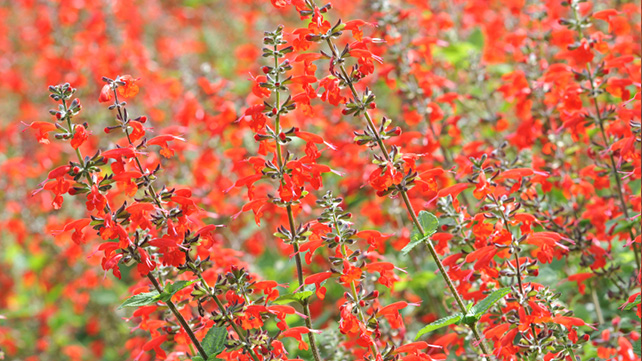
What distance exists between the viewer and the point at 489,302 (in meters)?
2.93

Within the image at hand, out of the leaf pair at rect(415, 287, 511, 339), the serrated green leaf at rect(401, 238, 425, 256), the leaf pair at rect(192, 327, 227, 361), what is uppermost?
the serrated green leaf at rect(401, 238, 425, 256)

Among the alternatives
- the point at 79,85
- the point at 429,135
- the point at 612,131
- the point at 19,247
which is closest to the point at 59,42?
the point at 79,85

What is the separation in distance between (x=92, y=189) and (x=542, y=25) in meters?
4.26

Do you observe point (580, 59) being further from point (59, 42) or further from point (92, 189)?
point (59, 42)

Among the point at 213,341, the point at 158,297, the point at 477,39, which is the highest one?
the point at 477,39

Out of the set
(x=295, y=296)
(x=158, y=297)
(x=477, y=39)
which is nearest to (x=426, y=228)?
(x=295, y=296)

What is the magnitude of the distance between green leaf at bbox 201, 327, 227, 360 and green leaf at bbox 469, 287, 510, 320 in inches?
46.3

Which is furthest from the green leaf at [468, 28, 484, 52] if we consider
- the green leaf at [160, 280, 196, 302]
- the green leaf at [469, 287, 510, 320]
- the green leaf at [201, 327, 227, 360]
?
the green leaf at [160, 280, 196, 302]

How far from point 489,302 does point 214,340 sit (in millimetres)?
1302

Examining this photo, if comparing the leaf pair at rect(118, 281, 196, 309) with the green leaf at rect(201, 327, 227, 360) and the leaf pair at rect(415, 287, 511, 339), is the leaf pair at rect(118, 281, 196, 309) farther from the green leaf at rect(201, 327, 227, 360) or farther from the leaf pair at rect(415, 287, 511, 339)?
the leaf pair at rect(415, 287, 511, 339)

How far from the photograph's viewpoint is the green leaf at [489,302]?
2.90 metres

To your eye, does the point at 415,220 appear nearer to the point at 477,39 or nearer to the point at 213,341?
the point at 213,341

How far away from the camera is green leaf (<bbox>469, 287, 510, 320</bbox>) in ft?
9.52

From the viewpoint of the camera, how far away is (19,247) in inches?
379
